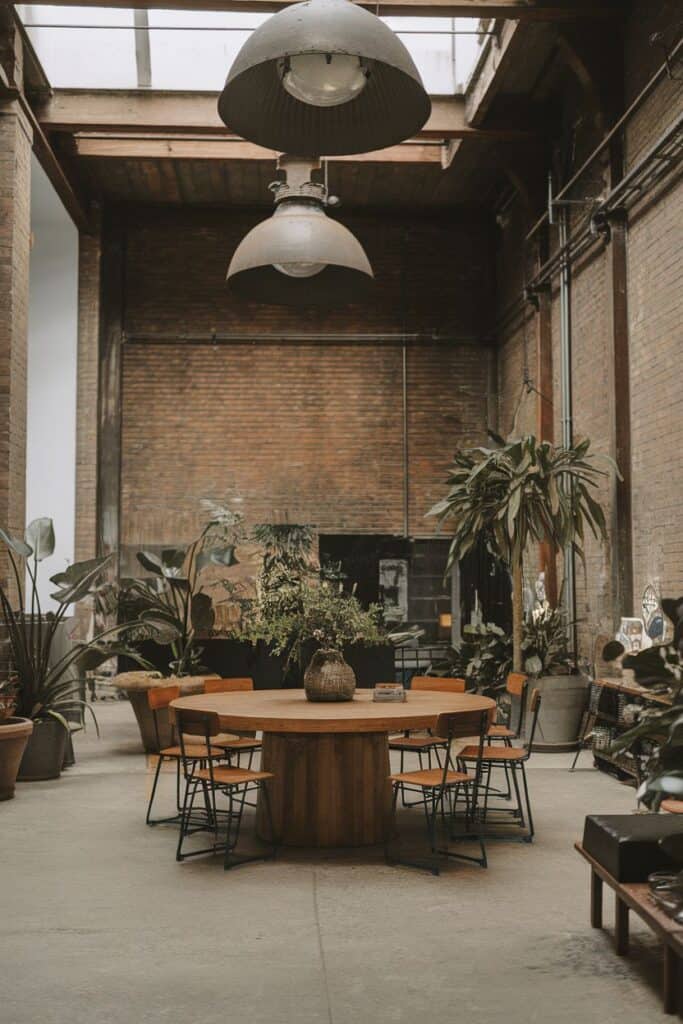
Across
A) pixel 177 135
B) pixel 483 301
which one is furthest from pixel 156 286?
pixel 483 301

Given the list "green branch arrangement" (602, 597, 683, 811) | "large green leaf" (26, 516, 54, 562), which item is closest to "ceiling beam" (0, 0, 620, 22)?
"large green leaf" (26, 516, 54, 562)

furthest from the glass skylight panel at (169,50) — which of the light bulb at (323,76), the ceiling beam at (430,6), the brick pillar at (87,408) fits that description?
the light bulb at (323,76)

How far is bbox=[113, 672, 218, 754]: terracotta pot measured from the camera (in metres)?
8.42

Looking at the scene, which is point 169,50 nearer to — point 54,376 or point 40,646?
point 54,376

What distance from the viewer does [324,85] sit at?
3576 mm

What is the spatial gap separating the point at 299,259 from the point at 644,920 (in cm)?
329

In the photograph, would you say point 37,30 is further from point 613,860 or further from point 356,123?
point 613,860

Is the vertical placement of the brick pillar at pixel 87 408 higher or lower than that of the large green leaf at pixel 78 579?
higher

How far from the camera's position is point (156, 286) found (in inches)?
520

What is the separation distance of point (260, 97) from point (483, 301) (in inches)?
388

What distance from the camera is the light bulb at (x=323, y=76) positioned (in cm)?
353

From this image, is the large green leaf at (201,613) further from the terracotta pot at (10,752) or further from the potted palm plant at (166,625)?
the terracotta pot at (10,752)

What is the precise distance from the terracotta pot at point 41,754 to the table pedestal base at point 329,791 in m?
2.54

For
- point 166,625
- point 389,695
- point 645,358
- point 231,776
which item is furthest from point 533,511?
point 231,776
